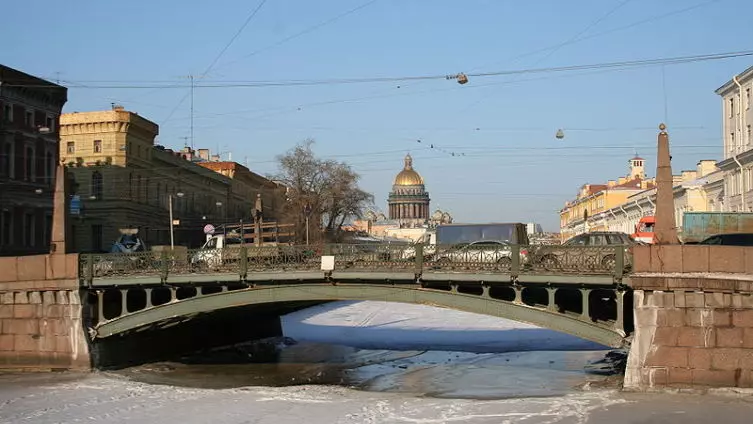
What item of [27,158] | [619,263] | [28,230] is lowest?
[619,263]

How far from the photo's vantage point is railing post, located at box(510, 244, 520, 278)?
68.0 ft

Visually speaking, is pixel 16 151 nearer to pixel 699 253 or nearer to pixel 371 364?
pixel 371 364

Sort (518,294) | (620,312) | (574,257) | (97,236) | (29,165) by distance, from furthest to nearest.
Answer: (97,236) → (29,165) → (518,294) → (574,257) → (620,312)

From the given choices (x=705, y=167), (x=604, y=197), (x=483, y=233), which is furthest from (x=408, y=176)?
(x=483, y=233)

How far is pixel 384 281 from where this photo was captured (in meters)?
23.5

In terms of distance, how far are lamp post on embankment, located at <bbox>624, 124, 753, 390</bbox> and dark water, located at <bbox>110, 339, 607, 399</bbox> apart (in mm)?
3390

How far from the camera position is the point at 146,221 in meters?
66.8

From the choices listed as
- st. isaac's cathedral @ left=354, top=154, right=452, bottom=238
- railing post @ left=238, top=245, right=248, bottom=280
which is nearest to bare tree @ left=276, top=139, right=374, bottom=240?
railing post @ left=238, top=245, right=248, bottom=280

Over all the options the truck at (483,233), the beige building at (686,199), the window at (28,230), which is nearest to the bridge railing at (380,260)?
the truck at (483,233)

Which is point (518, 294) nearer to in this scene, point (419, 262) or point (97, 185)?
point (419, 262)

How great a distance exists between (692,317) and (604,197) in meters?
83.4

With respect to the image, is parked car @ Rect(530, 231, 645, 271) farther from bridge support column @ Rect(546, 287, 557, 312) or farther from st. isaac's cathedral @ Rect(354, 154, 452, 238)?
st. isaac's cathedral @ Rect(354, 154, 452, 238)

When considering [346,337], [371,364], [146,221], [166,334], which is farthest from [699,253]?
[146,221]

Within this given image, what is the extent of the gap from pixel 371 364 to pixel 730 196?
36466 mm
